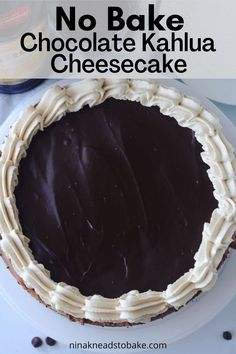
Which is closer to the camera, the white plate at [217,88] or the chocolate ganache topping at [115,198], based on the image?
the chocolate ganache topping at [115,198]

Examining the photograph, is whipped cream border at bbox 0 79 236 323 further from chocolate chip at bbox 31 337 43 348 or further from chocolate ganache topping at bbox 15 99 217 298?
chocolate chip at bbox 31 337 43 348

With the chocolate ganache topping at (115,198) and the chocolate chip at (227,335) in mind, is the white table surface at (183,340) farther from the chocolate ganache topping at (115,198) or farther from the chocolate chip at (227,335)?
the chocolate ganache topping at (115,198)

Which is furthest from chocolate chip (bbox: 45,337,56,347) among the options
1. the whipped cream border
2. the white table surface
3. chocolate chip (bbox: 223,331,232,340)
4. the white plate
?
the white plate

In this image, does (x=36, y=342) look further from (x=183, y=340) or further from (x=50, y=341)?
(x=183, y=340)

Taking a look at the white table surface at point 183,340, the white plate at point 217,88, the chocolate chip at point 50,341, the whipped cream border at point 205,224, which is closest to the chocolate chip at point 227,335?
the white table surface at point 183,340

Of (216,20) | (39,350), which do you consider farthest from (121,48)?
(39,350)

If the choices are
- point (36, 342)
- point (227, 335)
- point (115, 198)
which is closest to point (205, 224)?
point (115, 198)
